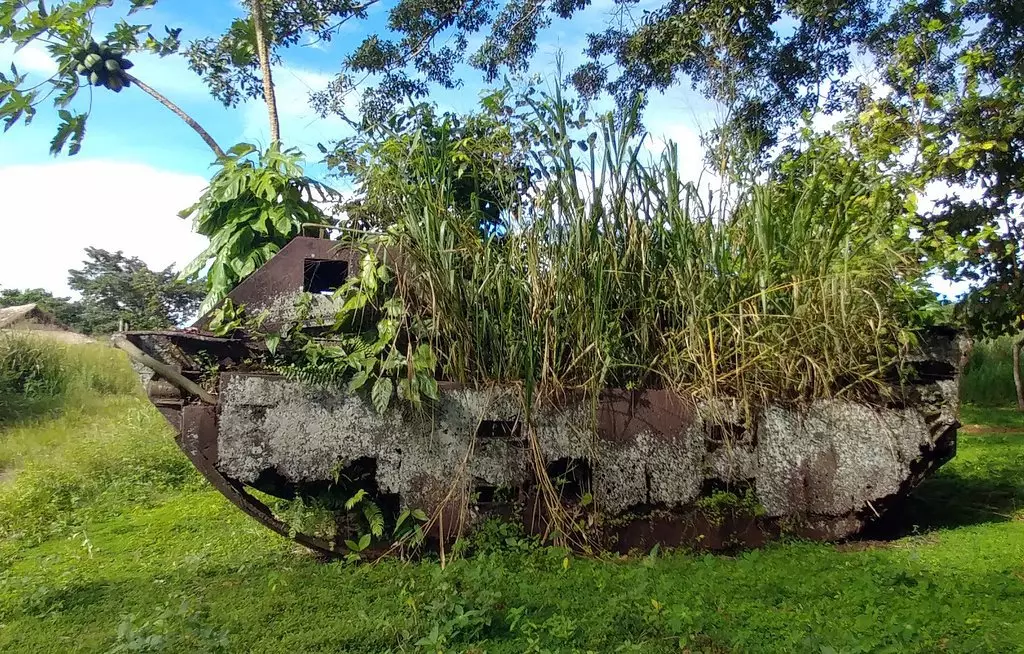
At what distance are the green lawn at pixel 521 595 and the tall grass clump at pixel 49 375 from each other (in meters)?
5.65

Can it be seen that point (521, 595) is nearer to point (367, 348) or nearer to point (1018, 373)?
point (367, 348)

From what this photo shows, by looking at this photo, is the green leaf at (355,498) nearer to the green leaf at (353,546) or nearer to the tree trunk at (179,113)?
the green leaf at (353,546)

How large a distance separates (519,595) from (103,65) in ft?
17.9

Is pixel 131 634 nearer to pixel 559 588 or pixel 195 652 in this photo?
pixel 195 652

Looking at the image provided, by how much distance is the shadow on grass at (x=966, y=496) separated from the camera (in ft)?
13.5

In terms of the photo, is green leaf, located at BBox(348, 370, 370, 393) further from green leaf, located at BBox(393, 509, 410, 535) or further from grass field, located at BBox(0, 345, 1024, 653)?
grass field, located at BBox(0, 345, 1024, 653)

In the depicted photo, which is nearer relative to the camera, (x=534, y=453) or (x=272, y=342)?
(x=272, y=342)

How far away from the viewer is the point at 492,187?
411 cm

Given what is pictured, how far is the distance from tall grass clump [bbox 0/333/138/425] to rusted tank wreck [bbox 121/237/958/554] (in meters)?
7.21

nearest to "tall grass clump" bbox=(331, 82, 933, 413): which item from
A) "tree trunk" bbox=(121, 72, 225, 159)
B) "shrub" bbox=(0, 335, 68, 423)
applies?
"tree trunk" bbox=(121, 72, 225, 159)

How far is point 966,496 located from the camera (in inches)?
186

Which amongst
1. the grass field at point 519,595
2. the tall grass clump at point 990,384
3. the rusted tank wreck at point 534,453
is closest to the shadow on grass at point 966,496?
the grass field at point 519,595

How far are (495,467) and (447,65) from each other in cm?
701

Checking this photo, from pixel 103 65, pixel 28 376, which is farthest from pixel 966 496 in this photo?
pixel 28 376
